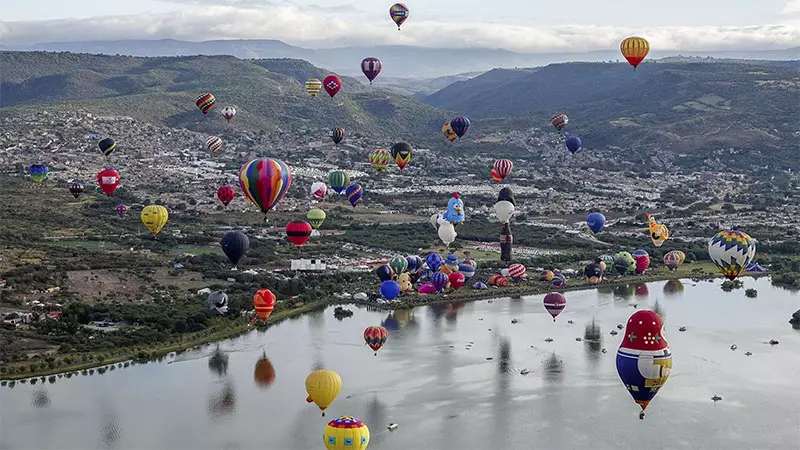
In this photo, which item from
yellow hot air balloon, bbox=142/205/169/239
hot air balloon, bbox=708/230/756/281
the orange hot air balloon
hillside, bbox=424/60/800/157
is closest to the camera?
hot air balloon, bbox=708/230/756/281

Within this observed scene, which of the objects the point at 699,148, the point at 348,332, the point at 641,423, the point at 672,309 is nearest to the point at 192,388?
the point at 348,332

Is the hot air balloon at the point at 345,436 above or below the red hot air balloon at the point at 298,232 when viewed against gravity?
below

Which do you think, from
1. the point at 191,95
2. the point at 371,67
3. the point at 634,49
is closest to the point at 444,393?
the point at 634,49

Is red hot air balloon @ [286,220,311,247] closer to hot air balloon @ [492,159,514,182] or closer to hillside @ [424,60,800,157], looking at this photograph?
hot air balloon @ [492,159,514,182]

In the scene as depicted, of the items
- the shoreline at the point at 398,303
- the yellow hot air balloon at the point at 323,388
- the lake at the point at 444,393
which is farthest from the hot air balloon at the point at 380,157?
the yellow hot air balloon at the point at 323,388

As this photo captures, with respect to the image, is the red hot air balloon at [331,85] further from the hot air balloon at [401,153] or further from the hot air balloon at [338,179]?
the hot air balloon at [401,153]

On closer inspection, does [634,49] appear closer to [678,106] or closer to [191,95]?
[678,106]

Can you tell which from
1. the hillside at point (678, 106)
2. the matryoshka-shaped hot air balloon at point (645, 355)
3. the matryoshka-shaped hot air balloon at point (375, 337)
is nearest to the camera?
the matryoshka-shaped hot air balloon at point (645, 355)

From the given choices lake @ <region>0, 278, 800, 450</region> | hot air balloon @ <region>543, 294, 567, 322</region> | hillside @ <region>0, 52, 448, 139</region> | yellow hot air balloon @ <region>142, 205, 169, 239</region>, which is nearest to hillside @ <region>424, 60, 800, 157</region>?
hillside @ <region>0, 52, 448, 139</region>
